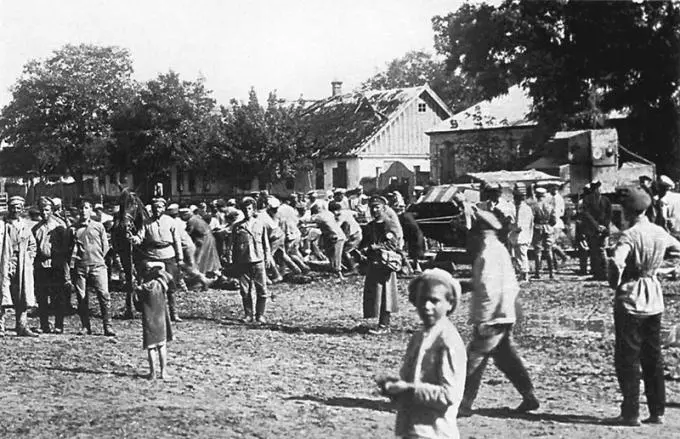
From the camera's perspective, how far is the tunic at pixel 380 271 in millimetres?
12539

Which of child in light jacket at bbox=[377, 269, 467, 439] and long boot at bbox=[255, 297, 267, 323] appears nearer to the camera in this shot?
child in light jacket at bbox=[377, 269, 467, 439]

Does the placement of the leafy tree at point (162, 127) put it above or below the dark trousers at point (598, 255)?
above

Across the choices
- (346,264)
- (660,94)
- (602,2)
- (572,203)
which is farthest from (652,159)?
(346,264)

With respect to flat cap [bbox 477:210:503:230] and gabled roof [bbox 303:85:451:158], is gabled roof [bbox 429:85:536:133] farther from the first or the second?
flat cap [bbox 477:210:503:230]

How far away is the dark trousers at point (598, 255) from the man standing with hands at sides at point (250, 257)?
6.67m

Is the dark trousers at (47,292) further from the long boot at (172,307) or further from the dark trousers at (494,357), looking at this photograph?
the dark trousers at (494,357)

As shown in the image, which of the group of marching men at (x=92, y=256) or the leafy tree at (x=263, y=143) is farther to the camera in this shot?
the leafy tree at (x=263, y=143)

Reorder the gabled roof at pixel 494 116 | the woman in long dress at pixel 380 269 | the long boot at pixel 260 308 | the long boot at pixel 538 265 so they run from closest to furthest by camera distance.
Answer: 1. the woman in long dress at pixel 380 269
2. the long boot at pixel 260 308
3. the long boot at pixel 538 265
4. the gabled roof at pixel 494 116

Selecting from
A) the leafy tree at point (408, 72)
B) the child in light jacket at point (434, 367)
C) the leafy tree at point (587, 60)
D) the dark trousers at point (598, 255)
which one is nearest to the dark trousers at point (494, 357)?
the child in light jacket at point (434, 367)

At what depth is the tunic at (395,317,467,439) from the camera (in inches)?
192

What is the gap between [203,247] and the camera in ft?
62.8

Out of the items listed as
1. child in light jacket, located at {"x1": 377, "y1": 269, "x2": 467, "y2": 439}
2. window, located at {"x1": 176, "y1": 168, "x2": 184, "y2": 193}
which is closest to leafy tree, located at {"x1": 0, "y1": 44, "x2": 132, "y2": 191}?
window, located at {"x1": 176, "y1": 168, "x2": 184, "y2": 193}

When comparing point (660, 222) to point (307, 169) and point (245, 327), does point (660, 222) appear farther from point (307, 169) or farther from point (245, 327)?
point (307, 169)

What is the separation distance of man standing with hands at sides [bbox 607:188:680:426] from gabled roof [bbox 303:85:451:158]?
43.1 metres
